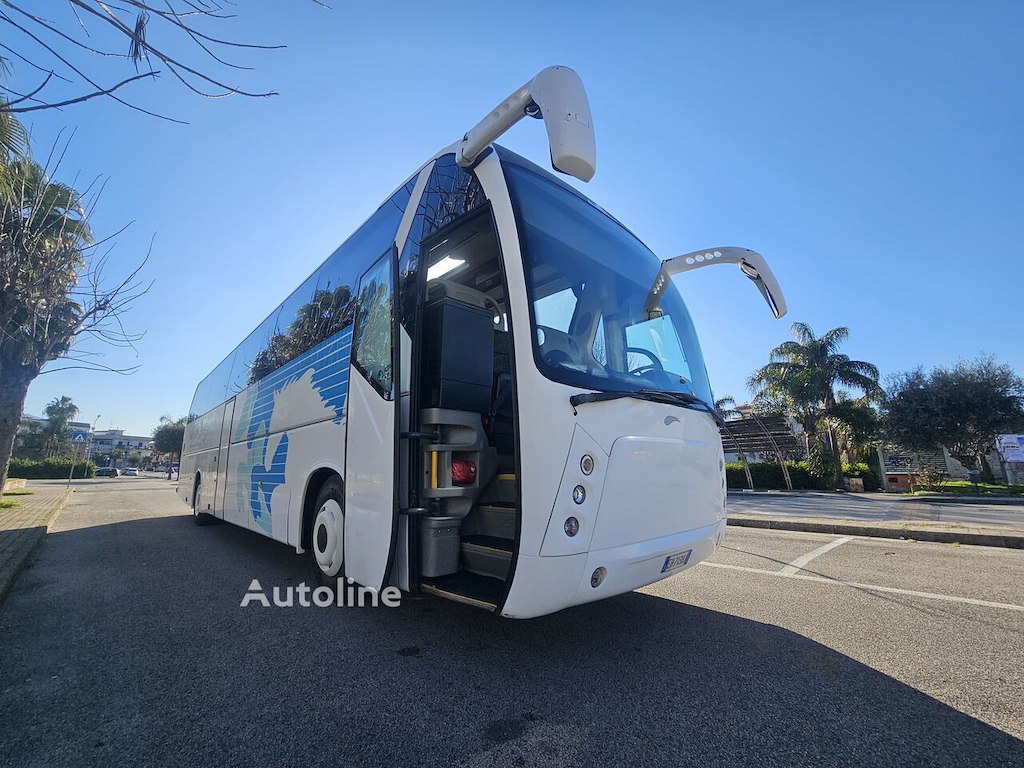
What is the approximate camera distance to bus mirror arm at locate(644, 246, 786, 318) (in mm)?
3836

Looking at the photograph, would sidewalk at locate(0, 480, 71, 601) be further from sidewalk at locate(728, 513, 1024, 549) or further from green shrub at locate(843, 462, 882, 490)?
green shrub at locate(843, 462, 882, 490)

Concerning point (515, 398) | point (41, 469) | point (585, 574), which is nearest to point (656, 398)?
point (515, 398)

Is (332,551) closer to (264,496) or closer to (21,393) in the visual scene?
(264,496)

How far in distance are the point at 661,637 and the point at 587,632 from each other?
484 millimetres

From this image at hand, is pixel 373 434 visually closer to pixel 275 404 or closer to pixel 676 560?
pixel 676 560

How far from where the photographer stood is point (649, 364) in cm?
325

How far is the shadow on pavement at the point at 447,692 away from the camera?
1.91 metres

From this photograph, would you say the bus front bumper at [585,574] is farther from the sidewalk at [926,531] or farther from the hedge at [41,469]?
the hedge at [41,469]

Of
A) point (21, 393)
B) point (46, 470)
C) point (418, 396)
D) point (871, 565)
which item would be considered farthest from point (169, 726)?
point (46, 470)

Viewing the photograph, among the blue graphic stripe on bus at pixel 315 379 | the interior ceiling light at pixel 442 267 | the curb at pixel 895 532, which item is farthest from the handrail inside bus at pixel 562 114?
the curb at pixel 895 532

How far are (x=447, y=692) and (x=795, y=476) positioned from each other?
29.8m

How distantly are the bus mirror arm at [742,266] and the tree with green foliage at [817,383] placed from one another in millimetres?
25920

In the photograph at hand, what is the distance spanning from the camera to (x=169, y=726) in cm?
213

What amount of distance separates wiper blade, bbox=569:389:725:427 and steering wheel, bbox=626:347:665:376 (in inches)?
6.9
